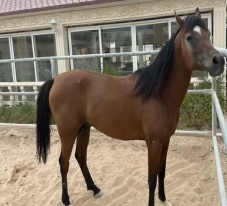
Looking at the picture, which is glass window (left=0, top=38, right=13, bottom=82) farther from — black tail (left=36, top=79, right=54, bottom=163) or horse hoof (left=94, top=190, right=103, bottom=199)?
horse hoof (left=94, top=190, right=103, bottom=199)

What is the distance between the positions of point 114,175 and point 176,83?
1.60 m

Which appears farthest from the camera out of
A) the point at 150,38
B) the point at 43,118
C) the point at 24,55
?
the point at 24,55

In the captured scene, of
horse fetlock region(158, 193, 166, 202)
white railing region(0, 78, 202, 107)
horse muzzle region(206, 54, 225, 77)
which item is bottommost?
horse fetlock region(158, 193, 166, 202)

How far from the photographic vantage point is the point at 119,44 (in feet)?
23.6

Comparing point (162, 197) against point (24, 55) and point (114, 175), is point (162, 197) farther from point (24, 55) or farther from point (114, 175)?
point (24, 55)

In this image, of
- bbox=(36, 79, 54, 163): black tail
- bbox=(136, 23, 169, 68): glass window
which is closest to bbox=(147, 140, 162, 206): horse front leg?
bbox=(36, 79, 54, 163): black tail

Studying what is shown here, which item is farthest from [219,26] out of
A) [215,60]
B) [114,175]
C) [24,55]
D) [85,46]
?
[24,55]

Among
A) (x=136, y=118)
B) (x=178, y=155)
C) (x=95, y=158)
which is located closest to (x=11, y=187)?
(x=95, y=158)

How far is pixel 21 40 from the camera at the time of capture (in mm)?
8195

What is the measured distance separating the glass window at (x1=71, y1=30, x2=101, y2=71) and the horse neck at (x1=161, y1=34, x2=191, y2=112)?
17.1ft

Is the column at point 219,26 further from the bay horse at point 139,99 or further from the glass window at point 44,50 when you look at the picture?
the glass window at point 44,50

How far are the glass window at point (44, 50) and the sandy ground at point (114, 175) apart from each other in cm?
392

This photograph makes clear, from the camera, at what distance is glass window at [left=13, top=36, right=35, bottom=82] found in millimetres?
8094

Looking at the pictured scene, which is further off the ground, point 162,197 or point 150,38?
point 150,38
